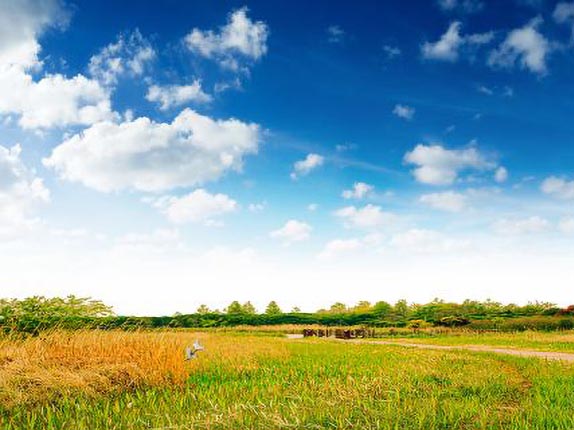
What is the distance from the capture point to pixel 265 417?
444 cm

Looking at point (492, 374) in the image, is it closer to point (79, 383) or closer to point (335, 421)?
point (335, 421)

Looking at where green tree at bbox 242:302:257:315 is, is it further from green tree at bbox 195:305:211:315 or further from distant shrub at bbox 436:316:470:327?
distant shrub at bbox 436:316:470:327

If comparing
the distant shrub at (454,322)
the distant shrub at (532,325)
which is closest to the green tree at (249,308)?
the distant shrub at (454,322)

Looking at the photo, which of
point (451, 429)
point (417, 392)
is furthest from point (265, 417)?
point (417, 392)

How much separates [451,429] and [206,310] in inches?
2399

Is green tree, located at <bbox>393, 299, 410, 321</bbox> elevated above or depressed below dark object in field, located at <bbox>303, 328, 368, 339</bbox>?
above

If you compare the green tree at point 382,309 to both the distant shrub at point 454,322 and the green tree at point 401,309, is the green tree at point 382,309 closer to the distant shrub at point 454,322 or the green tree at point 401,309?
the green tree at point 401,309

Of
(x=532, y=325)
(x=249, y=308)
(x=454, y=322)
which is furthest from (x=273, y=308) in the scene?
(x=532, y=325)

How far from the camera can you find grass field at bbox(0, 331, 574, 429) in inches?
198

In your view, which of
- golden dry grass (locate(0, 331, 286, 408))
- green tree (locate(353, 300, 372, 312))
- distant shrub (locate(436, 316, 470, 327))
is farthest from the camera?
green tree (locate(353, 300, 372, 312))

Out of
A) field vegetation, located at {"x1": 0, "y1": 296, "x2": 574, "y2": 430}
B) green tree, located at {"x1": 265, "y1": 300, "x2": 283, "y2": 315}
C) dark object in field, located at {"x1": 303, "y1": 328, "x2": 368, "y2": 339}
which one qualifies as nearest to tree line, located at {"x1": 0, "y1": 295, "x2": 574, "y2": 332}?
green tree, located at {"x1": 265, "y1": 300, "x2": 283, "y2": 315}

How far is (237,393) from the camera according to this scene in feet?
23.0

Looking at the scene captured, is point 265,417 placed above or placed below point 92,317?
below

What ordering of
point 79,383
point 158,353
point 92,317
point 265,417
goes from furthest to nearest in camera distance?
point 92,317 → point 158,353 → point 79,383 → point 265,417
